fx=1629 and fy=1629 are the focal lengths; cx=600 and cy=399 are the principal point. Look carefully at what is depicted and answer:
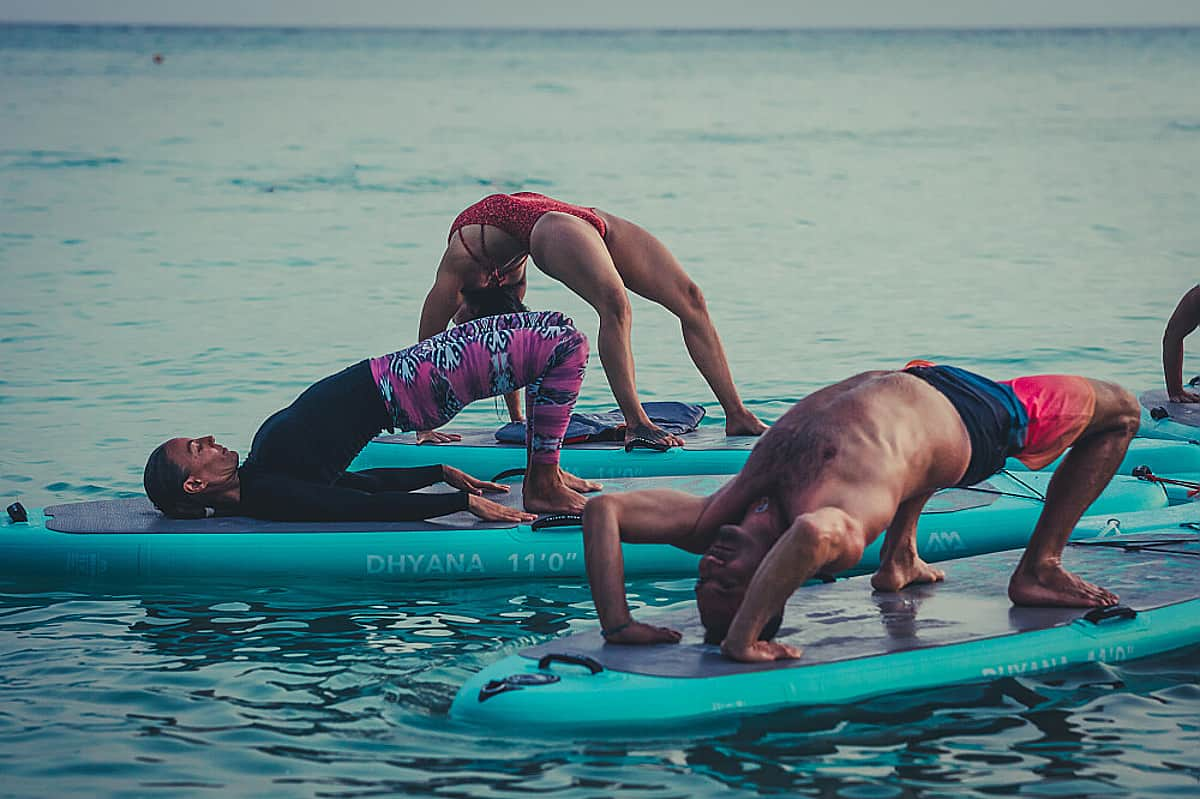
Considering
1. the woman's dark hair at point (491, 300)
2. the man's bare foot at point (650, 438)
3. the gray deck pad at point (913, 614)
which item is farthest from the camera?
the woman's dark hair at point (491, 300)

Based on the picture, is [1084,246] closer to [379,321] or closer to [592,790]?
[379,321]

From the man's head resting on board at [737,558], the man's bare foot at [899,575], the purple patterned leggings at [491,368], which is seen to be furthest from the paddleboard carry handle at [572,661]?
the purple patterned leggings at [491,368]

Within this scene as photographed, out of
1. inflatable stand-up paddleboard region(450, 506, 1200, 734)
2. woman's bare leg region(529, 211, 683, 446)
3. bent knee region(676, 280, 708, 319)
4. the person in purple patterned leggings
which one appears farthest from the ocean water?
bent knee region(676, 280, 708, 319)

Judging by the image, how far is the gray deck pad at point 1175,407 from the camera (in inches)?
319

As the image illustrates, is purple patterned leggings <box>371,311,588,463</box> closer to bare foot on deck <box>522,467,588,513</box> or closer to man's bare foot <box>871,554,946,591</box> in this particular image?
bare foot on deck <box>522,467,588,513</box>

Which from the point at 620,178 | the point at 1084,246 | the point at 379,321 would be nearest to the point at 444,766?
the point at 379,321

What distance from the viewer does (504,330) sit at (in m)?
6.24

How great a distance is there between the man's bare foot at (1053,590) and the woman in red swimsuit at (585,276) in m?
2.57

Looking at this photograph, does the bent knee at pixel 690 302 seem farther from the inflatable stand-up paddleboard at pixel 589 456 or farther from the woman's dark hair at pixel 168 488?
the woman's dark hair at pixel 168 488

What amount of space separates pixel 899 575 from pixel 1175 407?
3.46 m

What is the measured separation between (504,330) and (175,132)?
96.4 feet

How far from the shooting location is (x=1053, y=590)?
5359 millimetres

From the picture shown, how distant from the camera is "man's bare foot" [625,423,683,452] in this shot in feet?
25.3

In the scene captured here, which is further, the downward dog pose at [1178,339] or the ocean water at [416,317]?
the downward dog pose at [1178,339]
